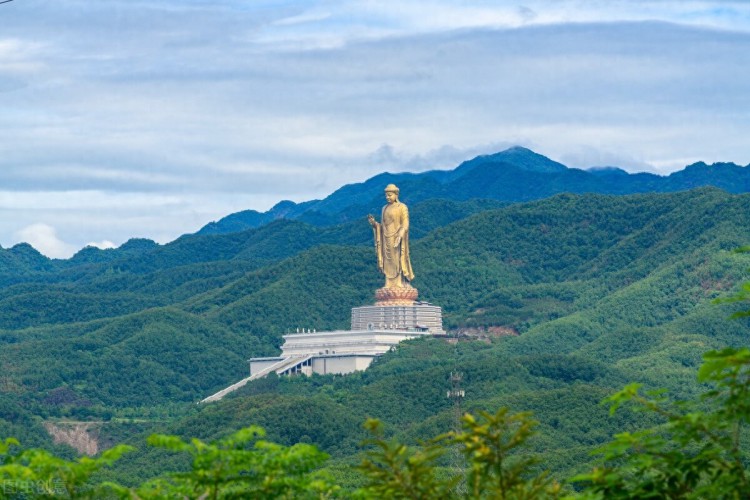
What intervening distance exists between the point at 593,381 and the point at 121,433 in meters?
22.8

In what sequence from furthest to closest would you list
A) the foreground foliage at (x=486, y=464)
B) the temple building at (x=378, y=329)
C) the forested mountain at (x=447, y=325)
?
the temple building at (x=378, y=329) < the forested mountain at (x=447, y=325) < the foreground foliage at (x=486, y=464)

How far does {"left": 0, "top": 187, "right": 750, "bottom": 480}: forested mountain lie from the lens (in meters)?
89.4

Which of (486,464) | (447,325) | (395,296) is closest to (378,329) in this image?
(395,296)

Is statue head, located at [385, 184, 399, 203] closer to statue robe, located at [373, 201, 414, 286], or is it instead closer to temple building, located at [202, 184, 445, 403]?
temple building, located at [202, 184, 445, 403]

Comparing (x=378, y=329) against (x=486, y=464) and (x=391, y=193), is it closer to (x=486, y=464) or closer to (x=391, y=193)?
(x=391, y=193)

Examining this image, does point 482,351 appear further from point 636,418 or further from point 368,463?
point 368,463

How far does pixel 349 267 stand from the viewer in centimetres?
13350

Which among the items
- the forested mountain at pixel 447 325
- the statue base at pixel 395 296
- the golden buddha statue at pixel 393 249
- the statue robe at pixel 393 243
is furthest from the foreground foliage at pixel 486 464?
the statue base at pixel 395 296

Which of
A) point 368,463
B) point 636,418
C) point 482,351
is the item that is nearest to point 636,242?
point 482,351

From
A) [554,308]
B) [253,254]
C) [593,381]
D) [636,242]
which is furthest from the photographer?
[253,254]

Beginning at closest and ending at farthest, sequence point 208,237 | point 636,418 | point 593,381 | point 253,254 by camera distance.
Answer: point 636,418, point 593,381, point 253,254, point 208,237

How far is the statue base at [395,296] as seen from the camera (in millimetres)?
109125

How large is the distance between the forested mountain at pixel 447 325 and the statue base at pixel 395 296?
351 centimetres

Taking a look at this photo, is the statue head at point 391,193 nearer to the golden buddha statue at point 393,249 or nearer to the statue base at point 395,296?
the golden buddha statue at point 393,249
